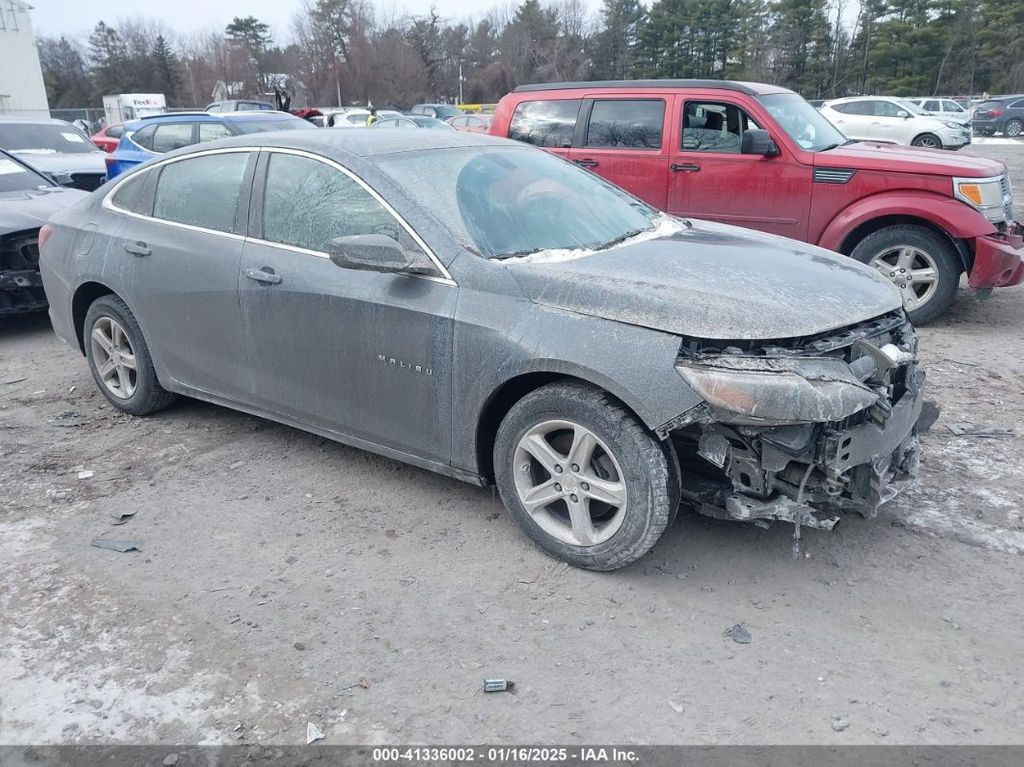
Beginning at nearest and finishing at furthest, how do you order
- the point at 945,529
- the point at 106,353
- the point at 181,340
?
the point at 945,529, the point at 181,340, the point at 106,353

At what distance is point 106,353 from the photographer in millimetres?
5215

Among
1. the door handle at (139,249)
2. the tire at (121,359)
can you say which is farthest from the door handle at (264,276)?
the tire at (121,359)

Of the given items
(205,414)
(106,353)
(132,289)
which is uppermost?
(132,289)

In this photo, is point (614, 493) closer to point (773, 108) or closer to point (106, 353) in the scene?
point (106, 353)

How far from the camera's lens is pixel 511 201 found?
398cm

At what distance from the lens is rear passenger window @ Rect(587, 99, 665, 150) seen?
7.63 m

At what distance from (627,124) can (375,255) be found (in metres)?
4.90

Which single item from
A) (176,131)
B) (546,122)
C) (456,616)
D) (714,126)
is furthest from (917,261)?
(176,131)

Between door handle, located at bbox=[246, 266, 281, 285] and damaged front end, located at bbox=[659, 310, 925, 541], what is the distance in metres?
2.03

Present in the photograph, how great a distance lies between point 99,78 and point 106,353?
8302cm

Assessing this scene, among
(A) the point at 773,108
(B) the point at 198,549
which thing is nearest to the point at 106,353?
(B) the point at 198,549

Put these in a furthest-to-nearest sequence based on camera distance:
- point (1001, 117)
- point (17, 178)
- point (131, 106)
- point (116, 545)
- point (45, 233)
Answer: point (131, 106), point (1001, 117), point (17, 178), point (45, 233), point (116, 545)

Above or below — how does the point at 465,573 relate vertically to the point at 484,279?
below

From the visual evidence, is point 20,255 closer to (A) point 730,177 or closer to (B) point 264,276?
(B) point 264,276
